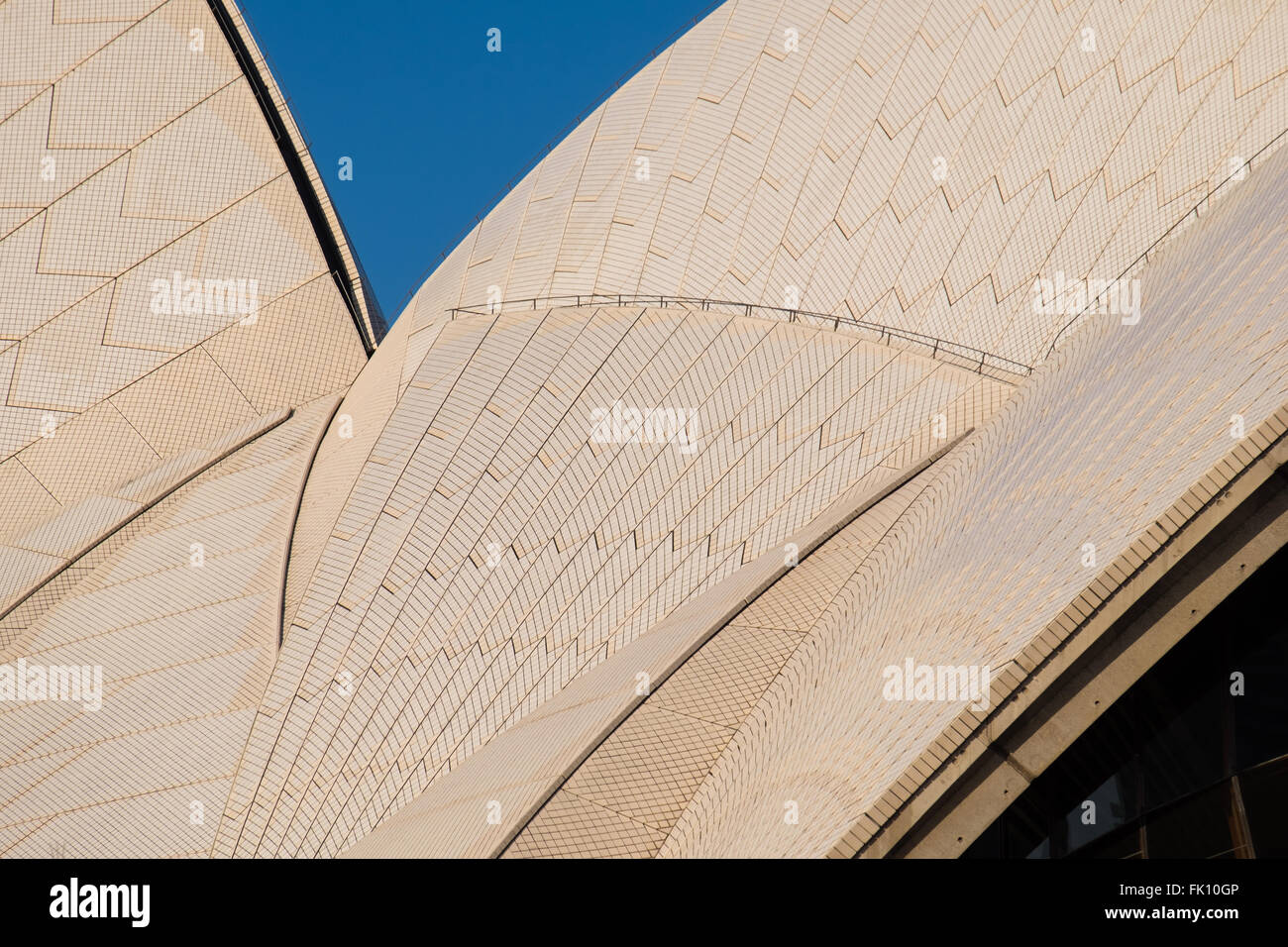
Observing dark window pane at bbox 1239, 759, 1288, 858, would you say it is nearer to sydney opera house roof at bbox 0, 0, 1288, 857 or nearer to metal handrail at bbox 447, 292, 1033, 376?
sydney opera house roof at bbox 0, 0, 1288, 857

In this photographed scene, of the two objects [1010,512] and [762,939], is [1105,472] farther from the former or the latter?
[762,939]

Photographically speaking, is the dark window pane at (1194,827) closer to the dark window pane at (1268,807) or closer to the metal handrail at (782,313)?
the dark window pane at (1268,807)

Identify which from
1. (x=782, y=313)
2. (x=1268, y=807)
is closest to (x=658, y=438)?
(x=782, y=313)

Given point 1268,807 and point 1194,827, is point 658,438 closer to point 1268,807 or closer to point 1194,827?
point 1194,827

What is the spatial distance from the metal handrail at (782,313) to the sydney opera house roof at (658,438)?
2.2 inches

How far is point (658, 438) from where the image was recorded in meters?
18.6

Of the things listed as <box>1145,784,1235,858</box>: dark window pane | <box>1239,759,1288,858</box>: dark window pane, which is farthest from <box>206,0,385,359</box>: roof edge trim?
<box>1239,759,1288,858</box>: dark window pane

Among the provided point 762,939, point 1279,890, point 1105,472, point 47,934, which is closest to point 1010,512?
point 1105,472

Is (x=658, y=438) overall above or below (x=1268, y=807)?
above

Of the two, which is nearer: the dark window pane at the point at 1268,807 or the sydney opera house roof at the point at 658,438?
the dark window pane at the point at 1268,807

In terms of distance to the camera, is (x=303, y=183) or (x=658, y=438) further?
(x=303, y=183)

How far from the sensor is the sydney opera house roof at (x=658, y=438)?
1049 cm

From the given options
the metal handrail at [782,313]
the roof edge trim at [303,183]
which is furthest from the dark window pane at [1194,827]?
the roof edge trim at [303,183]

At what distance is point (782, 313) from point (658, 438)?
2.58 metres
